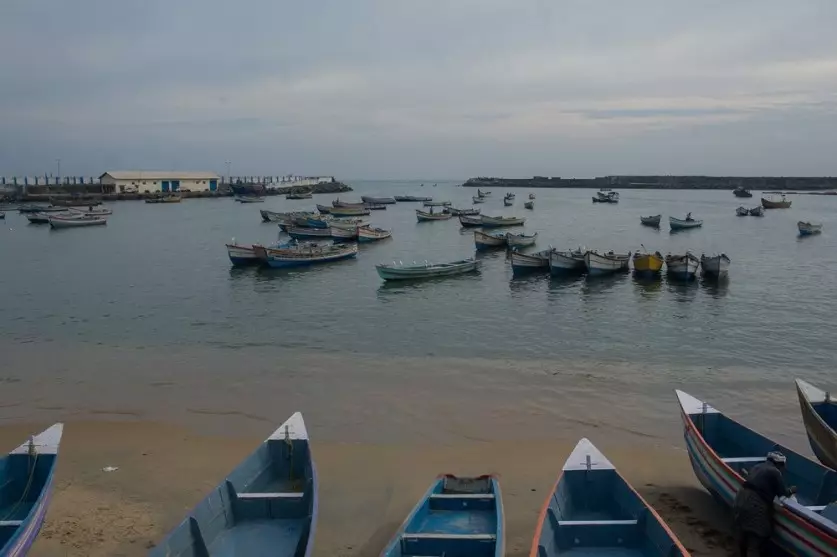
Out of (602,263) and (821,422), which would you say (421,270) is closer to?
(602,263)

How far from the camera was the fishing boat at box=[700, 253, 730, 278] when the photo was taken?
109 feet

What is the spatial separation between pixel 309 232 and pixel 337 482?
41.6 m

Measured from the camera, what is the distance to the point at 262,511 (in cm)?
836

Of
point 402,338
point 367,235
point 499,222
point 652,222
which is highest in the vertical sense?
point 499,222

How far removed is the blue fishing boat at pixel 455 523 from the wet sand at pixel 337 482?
83 centimetres

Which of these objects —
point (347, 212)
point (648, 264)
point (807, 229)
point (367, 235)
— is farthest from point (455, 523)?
point (347, 212)

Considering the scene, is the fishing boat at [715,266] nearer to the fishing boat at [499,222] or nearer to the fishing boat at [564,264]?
the fishing boat at [564,264]

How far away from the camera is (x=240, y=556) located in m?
7.58

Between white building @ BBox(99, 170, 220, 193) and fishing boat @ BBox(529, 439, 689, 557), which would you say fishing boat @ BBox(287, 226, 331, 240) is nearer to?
fishing boat @ BBox(529, 439, 689, 557)

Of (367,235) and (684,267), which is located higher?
(367,235)

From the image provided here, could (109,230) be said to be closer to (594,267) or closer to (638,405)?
(594,267)

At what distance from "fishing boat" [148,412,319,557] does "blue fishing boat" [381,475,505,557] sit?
3.90ft

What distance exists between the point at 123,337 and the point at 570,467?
61.1 feet

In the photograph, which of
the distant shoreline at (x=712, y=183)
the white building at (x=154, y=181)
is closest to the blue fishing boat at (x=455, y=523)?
the white building at (x=154, y=181)
